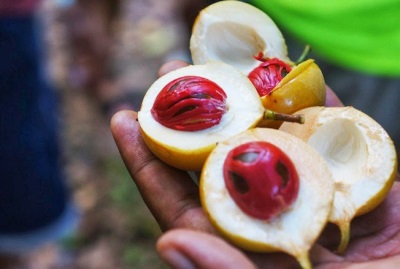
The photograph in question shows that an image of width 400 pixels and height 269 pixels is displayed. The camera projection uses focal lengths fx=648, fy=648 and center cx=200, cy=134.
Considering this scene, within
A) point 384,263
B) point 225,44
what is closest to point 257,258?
point 384,263

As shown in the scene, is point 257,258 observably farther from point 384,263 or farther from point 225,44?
point 225,44

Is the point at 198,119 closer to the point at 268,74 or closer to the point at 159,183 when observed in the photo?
the point at 159,183

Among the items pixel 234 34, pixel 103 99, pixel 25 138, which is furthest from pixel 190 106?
pixel 103 99

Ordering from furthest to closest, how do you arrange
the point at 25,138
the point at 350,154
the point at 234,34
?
1. the point at 25,138
2. the point at 234,34
3. the point at 350,154

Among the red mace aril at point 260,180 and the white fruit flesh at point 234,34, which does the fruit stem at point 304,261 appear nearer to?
the red mace aril at point 260,180

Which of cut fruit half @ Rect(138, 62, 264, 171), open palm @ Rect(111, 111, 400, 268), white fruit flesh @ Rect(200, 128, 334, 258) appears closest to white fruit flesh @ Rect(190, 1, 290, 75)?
cut fruit half @ Rect(138, 62, 264, 171)
